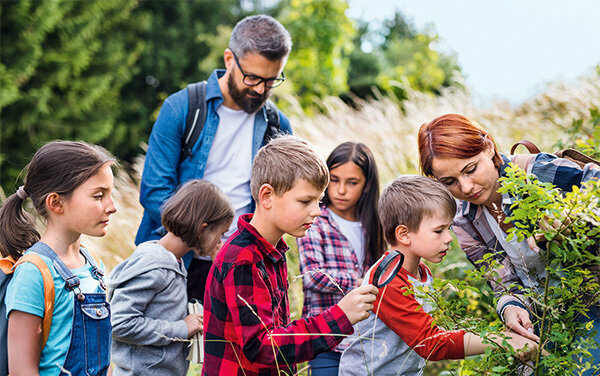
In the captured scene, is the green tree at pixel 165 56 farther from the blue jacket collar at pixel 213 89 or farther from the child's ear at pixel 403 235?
the child's ear at pixel 403 235

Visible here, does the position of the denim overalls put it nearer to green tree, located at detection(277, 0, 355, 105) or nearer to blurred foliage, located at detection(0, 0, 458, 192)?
blurred foliage, located at detection(0, 0, 458, 192)

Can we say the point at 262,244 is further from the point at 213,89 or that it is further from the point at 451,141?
the point at 213,89

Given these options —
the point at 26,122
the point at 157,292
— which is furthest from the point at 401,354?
the point at 26,122

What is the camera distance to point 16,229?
101 inches

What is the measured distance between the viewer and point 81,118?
16062 mm

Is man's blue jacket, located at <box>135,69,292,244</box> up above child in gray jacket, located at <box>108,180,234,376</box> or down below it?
above

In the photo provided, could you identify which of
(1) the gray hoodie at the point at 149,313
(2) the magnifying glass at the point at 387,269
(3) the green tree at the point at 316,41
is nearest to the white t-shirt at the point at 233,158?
(1) the gray hoodie at the point at 149,313

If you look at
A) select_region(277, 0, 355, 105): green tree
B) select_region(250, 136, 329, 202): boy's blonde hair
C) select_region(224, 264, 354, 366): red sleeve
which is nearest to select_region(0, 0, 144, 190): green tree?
select_region(277, 0, 355, 105): green tree

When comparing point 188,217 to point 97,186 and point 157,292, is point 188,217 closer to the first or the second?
point 157,292

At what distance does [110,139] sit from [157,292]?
15898mm

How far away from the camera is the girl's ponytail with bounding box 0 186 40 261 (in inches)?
101

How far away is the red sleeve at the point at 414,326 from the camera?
231 cm

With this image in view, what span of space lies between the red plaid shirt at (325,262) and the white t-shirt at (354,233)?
0.10 ft

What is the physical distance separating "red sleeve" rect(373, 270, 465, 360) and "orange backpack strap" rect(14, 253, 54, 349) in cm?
133
